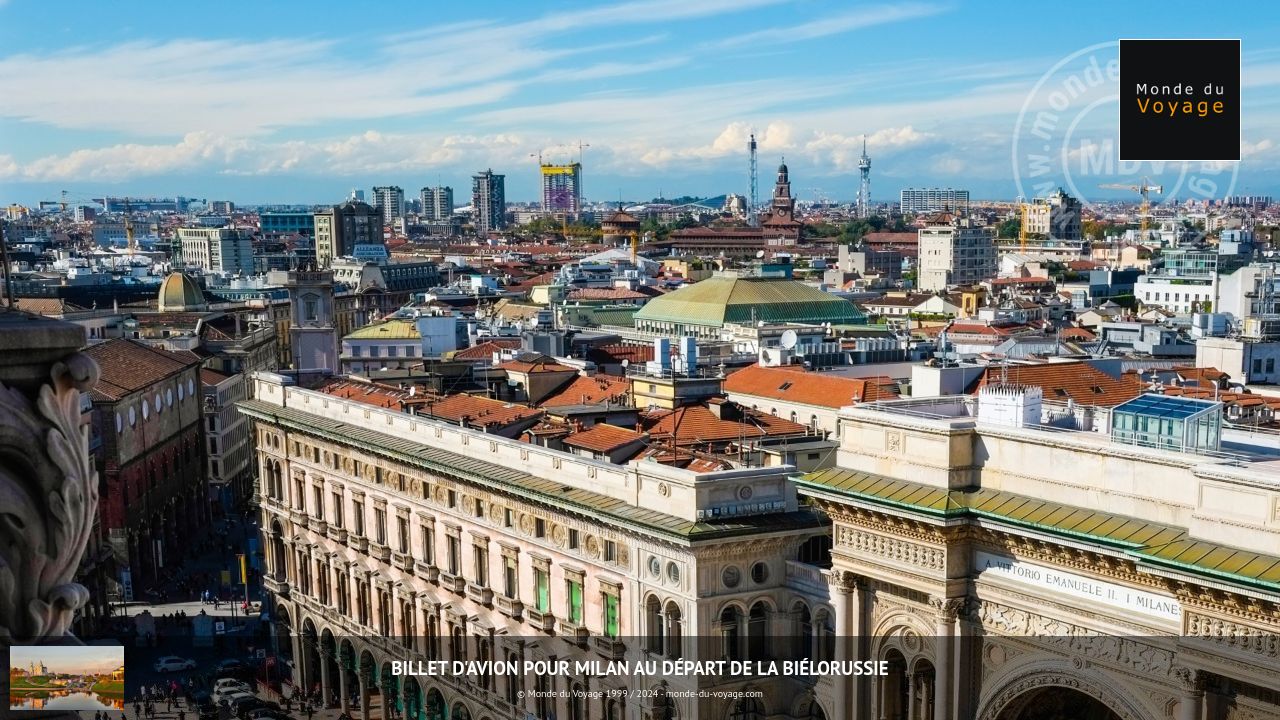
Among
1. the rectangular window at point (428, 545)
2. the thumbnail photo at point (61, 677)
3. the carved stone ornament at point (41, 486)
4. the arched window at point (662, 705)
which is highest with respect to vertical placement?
the carved stone ornament at point (41, 486)

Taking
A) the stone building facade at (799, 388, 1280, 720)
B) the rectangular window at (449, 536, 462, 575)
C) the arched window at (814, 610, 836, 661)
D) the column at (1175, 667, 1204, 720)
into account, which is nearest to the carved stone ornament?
the stone building facade at (799, 388, 1280, 720)

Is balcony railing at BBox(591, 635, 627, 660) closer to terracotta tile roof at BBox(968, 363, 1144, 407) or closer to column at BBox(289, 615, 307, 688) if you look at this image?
terracotta tile roof at BBox(968, 363, 1144, 407)

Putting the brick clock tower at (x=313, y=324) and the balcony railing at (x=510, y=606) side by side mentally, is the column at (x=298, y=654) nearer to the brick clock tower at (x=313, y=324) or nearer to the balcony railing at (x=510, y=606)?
the brick clock tower at (x=313, y=324)

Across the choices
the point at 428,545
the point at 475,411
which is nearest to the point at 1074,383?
the point at 475,411

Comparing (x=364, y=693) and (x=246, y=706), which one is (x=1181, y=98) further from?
(x=246, y=706)

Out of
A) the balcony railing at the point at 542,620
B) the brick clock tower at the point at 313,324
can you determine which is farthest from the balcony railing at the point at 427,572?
the brick clock tower at the point at 313,324
